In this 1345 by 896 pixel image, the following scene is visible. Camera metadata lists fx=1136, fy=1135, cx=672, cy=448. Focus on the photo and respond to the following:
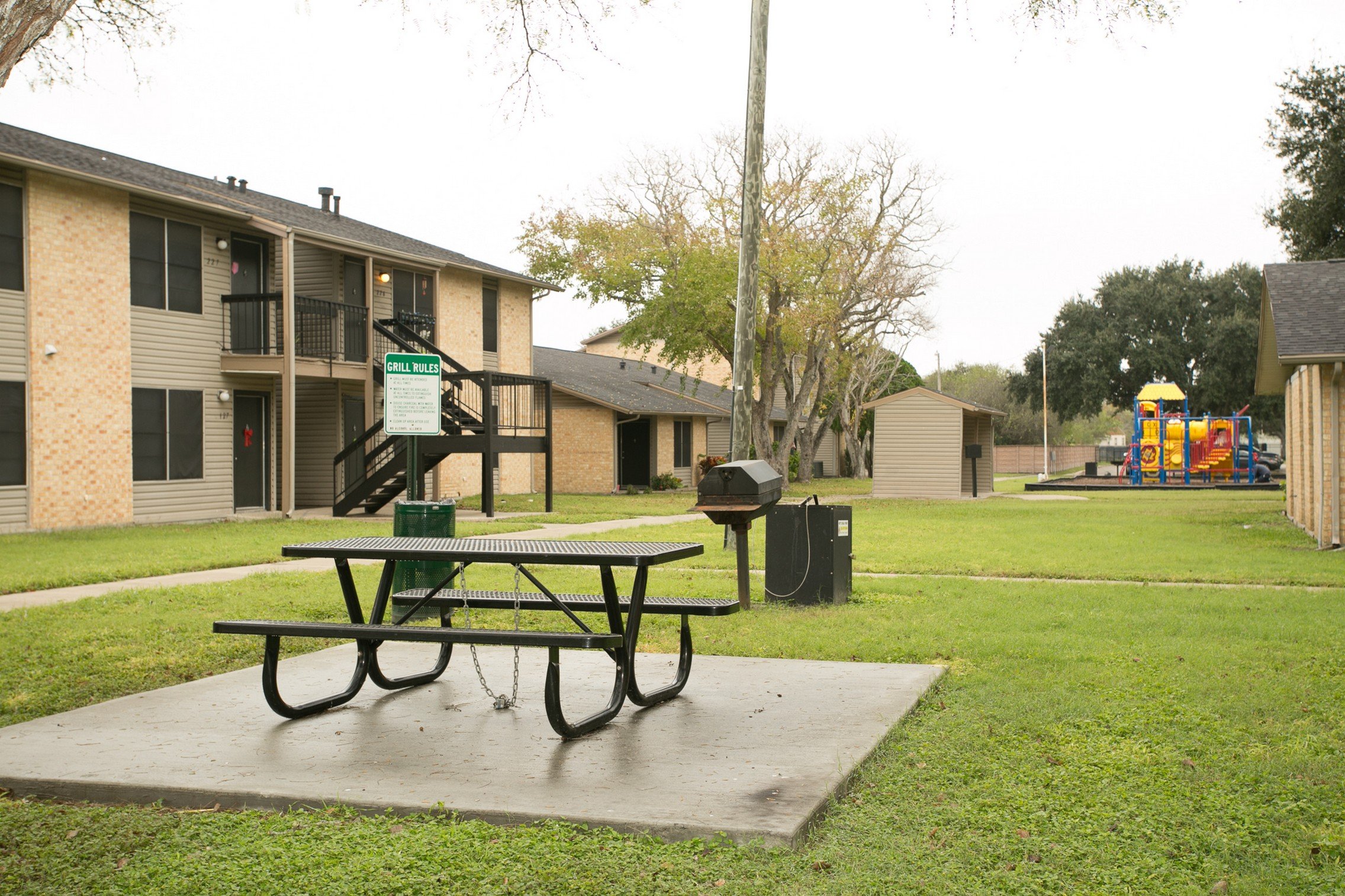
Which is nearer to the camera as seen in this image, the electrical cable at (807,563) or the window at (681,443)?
the electrical cable at (807,563)

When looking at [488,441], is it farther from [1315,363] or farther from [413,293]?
[1315,363]

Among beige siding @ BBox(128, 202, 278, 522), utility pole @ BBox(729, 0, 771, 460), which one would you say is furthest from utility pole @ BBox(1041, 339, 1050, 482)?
beige siding @ BBox(128, 202, 278, 522)

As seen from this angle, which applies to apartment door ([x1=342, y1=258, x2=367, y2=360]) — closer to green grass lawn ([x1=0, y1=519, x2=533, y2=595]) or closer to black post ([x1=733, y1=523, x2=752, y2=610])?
green grass lawn ([x1=0, y1=519, x2=533, y2=595])

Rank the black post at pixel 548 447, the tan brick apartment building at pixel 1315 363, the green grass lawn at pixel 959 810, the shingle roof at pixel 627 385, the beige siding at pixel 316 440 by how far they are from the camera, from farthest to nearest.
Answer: the shingle roof at pixel 627 385, the beige siding at pixel 316 440, the black post at pixel 548 447, the tan brick apartment building at pixel 1315 363, the green grass lawn at pixel 959 810

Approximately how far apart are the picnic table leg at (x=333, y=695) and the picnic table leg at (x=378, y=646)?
16mm

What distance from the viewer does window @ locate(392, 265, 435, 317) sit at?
24973mm

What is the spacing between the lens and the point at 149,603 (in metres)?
9.89

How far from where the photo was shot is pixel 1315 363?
14156 mm

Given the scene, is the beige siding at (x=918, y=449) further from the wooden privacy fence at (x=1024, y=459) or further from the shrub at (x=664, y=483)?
the wooden privacy fence at (x=1024, y=459)

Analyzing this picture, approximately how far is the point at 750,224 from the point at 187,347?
35.7 feet

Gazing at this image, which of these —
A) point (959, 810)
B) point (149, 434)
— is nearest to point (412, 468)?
point (959, 810)

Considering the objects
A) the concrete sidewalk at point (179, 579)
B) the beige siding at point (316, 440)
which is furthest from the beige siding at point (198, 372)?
the concrete sidewalk at point (179, 579)

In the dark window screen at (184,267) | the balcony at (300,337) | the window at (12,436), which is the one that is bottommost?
the window at (12,436)

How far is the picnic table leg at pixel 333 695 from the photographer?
541 centimetres
